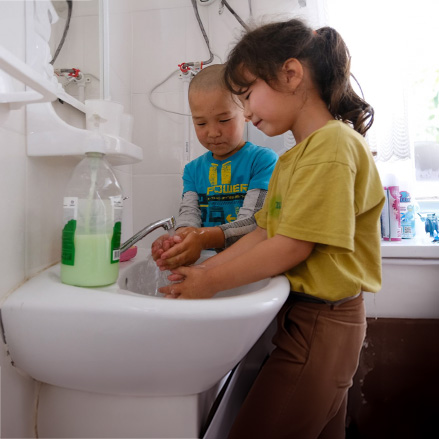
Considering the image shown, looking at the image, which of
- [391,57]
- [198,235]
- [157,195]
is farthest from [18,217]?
[391,57]

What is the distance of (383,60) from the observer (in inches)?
50.8

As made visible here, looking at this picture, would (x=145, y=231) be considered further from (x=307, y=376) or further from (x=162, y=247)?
(x=307, y=376)

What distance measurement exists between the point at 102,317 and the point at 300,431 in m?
0.46

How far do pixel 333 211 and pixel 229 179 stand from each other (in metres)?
0.54

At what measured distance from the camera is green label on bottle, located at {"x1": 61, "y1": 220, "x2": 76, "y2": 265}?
0.58m

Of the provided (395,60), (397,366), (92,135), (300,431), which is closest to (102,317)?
(92,135)

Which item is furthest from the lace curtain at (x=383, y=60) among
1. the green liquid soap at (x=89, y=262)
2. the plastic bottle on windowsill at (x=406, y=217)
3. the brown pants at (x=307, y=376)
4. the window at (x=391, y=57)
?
the green liquid soap at (x=89, y=262)

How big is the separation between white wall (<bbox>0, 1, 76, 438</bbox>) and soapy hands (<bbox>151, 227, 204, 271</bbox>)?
22 cm

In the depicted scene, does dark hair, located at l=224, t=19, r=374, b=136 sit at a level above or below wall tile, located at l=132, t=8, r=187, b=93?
below

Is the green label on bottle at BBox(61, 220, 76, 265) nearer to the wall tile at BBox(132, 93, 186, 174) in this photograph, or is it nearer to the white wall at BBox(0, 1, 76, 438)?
the white wall at BBox(0, 1, 76, 438)

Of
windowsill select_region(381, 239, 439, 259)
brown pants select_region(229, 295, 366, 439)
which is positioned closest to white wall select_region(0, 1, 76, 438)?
brown pants select_region(229, 295, 366, 439)

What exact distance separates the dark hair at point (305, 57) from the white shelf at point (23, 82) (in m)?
0.41

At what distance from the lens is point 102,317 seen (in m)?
0.48

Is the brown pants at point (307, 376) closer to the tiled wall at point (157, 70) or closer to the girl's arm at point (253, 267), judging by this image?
the girl's arm at point (253, 267)
